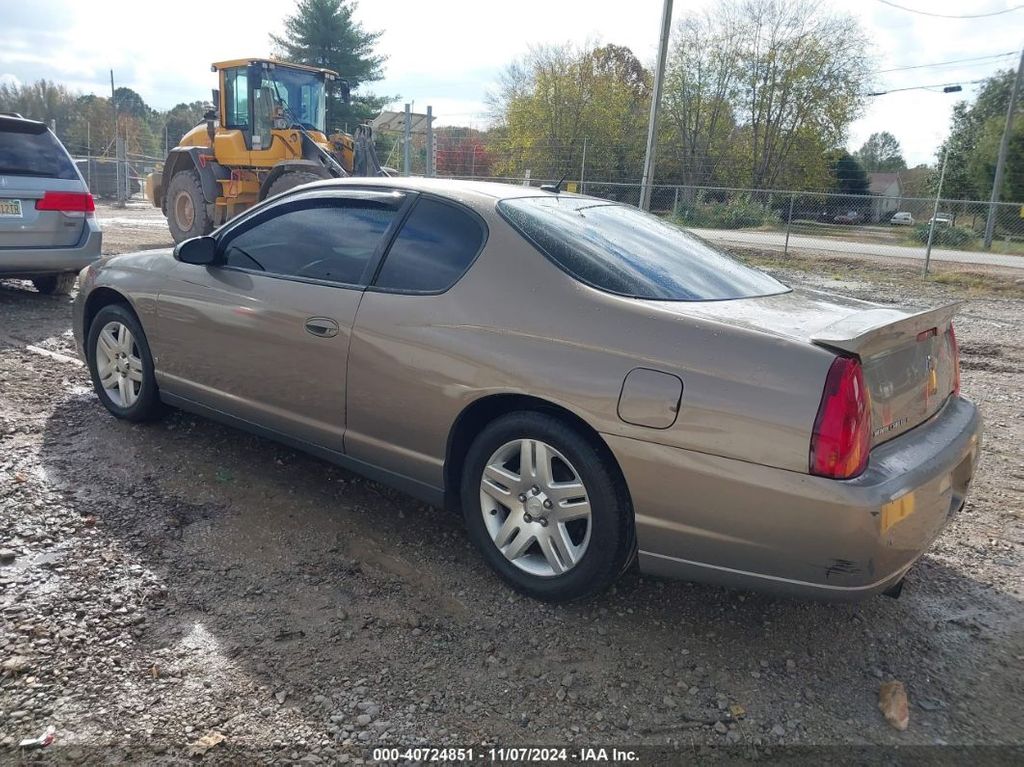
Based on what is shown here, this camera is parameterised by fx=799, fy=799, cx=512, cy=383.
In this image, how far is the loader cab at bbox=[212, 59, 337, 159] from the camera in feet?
44.4

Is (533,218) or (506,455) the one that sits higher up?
(533,218)

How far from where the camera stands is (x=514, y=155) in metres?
33.8

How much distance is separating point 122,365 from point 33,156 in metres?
4.29

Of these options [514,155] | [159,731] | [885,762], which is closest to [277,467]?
[159,731]

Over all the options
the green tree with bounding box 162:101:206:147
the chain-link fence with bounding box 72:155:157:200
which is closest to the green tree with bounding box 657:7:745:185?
the chain-link fence with bounding box 72:155:157:200

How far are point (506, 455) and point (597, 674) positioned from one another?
33.0 inches

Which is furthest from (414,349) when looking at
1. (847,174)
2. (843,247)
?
(847,174)

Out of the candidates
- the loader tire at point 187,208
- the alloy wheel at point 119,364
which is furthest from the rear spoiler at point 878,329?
the loader tire at point 187,208

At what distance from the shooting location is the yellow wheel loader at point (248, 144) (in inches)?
530

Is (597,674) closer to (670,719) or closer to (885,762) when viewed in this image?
(670,719)

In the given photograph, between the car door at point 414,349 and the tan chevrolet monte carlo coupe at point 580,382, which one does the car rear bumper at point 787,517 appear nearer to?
the tan chevrolet monte carlo coupe at point 580,382

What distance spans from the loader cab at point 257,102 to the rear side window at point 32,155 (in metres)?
5.80

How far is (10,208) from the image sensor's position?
7.37 meters

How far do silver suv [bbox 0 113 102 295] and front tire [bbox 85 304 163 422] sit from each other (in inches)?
137
